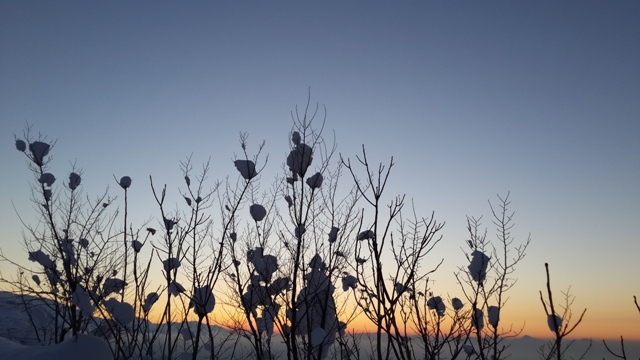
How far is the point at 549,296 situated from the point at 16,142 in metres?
8.57

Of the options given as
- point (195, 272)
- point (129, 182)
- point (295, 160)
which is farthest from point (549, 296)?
point (129, 182)

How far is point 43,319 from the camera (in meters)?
16.0

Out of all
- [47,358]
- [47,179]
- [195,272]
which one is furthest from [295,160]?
[47,179]

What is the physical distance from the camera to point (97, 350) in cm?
373

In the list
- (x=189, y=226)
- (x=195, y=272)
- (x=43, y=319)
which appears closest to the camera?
(x=195, y=272)

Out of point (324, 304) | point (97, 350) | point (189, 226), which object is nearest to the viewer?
point (97, 350)

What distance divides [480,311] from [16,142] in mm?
8005

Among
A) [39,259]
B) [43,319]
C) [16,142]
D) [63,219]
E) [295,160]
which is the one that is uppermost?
[16,142]

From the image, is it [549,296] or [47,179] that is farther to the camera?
[47,179]

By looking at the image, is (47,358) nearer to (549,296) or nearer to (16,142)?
(549,296)

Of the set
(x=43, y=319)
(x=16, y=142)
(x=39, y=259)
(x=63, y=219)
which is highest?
(x=16, y=142)

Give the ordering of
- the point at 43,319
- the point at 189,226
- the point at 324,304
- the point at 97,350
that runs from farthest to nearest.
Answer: the point at 43,319 → the point at 324,304 → the point at 189,226 → the point at 97,350

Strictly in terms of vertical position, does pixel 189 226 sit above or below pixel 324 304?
above

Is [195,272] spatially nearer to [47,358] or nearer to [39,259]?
[47,358]
